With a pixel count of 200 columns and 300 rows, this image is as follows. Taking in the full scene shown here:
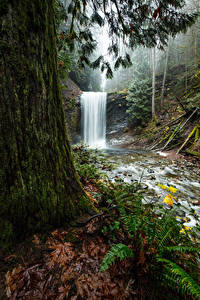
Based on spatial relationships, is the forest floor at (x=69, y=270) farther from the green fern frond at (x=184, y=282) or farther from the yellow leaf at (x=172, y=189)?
the yellow leaf at (x=172, y=189)

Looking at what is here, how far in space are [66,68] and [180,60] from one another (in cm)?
2150

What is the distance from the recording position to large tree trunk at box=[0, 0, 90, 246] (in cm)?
A: 106

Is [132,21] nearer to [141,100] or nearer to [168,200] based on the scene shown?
[168,200]

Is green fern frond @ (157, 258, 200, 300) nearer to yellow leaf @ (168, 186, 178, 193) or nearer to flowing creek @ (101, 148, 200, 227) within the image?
flowing creek @ (101, 148, 200, 227)

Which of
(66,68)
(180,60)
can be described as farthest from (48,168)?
(180,60)

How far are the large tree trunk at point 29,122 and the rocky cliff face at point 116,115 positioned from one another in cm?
1476

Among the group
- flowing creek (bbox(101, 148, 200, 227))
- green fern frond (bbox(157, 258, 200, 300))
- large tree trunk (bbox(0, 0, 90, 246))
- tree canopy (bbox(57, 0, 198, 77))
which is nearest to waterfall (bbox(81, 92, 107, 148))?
flowing creek (bbox(101, 148, 200, 227))

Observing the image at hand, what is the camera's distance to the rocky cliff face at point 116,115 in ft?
54.4

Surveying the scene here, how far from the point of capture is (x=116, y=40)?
3.47 meters

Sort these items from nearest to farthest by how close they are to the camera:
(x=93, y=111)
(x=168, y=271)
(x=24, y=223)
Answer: (x=168, y=271), (x=24, y=223), (x=93, y=111)

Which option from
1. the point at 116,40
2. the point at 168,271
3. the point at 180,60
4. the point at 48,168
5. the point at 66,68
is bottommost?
the point at 168,271

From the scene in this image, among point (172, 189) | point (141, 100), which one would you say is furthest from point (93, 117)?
point (172, 189)

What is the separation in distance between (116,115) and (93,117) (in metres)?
3.08

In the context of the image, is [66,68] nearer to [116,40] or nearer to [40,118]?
[116,40]
